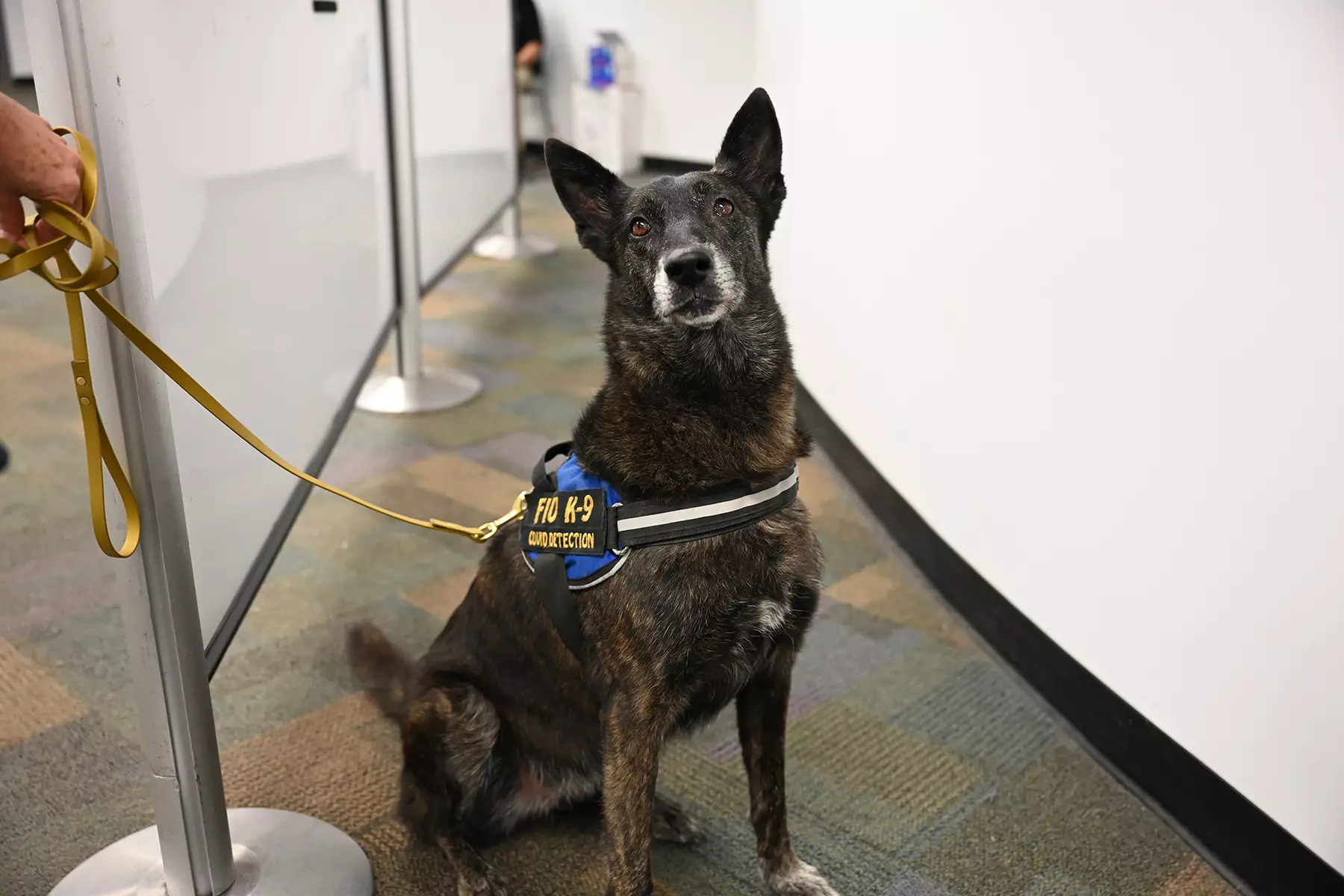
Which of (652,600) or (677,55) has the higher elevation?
(677,55)

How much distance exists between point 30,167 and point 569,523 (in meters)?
0.69

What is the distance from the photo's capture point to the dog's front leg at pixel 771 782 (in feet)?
4.70

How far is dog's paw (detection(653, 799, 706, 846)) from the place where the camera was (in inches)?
63.5

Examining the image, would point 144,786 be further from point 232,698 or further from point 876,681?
point 876,681

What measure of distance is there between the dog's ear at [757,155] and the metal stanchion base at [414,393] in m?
2.21

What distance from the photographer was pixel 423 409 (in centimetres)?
350

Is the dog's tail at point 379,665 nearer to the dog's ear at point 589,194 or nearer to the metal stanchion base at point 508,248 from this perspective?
the dog's ear at point 589,194

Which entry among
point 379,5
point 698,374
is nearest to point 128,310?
point 698,374

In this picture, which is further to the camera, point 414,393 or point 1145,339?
point 414,393

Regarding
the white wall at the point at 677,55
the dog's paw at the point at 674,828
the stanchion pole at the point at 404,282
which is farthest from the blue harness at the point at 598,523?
the white wall at the point at 677,55

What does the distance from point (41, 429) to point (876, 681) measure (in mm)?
2578

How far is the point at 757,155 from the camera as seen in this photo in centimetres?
148

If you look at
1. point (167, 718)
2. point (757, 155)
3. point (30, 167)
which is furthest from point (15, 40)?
point (757, 155)

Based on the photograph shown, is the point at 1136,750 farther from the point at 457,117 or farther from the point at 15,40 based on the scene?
the point at 457,117
